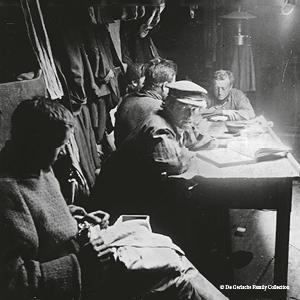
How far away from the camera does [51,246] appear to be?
1994mm

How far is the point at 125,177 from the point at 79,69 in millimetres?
1021

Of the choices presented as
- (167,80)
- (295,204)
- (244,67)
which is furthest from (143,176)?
(244,67)

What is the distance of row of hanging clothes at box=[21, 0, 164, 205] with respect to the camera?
2.84 m

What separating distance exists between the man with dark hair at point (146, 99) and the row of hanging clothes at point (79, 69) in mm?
223

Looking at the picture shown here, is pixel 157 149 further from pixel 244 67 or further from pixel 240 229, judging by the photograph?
pixel 244 67

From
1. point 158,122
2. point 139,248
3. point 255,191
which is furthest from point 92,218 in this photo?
point 255,191

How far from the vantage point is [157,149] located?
3096mm

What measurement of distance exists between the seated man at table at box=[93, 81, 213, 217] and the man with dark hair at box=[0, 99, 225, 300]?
0.98 metres

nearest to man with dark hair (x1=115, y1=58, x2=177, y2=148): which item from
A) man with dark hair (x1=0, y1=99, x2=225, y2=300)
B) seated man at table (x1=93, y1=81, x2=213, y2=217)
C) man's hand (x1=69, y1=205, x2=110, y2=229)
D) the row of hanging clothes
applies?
the row of hanging clothes

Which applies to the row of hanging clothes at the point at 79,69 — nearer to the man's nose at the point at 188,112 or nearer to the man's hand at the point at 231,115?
the man's nose at the point at 188,112

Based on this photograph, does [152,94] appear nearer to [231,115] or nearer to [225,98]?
[231,115]

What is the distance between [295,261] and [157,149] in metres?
1.80

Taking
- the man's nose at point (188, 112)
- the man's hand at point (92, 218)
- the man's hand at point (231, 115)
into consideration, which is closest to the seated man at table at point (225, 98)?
the man's hand at point (231, 115)

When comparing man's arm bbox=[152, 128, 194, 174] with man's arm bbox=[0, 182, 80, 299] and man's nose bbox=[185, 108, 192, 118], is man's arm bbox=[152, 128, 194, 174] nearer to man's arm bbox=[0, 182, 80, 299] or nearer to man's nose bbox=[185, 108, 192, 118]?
man's nose bbox=[185, 108, 192, 118]
